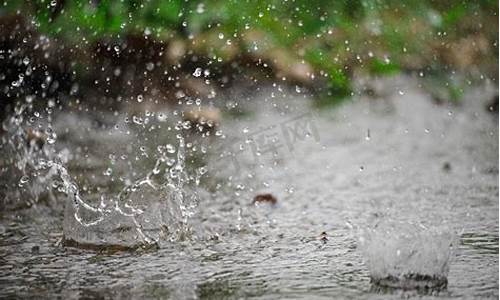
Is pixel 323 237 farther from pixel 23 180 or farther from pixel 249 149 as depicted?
pixel 249 149

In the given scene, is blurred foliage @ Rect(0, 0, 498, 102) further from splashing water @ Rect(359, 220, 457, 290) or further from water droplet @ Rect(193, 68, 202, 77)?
splashing water @ Rect(359, 220, 457, 290)

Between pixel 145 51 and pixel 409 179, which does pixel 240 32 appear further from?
pixel 409 179

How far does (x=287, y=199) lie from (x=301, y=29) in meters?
2.45

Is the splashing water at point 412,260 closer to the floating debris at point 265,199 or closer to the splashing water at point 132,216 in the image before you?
the splashing water at point 132,216

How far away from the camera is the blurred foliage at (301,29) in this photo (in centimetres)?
544

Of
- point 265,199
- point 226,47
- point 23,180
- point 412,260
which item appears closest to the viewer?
point 412,260

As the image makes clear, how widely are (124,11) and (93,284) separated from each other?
10.9 feet

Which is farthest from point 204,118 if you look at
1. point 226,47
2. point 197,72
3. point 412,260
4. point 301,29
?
point 412,260

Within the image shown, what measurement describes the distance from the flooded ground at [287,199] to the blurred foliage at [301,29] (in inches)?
8.3

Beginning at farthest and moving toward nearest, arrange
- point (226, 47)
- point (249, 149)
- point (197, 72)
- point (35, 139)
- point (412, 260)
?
point (226, 47), point (197, 72), point (249, 149), point (35, 139), point (412, 260)

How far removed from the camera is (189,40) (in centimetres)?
572

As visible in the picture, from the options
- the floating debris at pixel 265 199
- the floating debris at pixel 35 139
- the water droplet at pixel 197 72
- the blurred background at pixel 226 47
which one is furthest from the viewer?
the water droplet at pixel 197 72

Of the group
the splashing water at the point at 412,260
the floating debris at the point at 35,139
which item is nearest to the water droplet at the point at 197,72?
the floating debris at the point at 35,139

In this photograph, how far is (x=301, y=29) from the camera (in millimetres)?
5770
